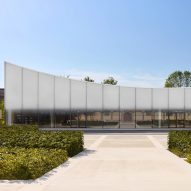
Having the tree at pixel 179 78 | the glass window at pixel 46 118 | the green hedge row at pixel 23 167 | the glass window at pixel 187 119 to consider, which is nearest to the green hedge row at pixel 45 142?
the green hedge row at pixel 23 167

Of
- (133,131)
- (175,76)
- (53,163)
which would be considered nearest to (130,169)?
(53,163)

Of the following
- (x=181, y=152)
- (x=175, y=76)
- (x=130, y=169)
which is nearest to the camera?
(x=130, y=169)

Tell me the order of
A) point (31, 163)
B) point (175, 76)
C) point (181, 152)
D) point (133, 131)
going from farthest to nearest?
point (175, 76)
point (133, 131)
point (181, 152)
point (31, 163)

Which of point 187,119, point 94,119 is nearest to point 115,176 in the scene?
point 94,119

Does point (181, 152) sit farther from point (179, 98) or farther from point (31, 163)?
point (179, 98)

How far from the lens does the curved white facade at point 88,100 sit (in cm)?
5138

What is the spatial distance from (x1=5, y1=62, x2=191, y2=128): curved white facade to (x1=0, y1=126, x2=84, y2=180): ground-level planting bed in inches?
978

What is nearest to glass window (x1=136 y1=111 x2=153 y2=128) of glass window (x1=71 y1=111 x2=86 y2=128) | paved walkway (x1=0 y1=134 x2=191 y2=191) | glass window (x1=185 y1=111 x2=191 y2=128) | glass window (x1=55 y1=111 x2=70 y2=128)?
glass window (x1=185 y1=111 x2=191 y2=128)

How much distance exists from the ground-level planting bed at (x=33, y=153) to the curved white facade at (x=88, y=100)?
81.5 feet

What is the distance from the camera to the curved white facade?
51.4 metres

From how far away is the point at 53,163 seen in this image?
1734cm

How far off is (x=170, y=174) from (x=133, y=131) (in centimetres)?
3393

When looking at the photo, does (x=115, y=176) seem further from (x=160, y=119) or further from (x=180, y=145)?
(x=160, y=119)

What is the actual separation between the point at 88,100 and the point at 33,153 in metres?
33.0
